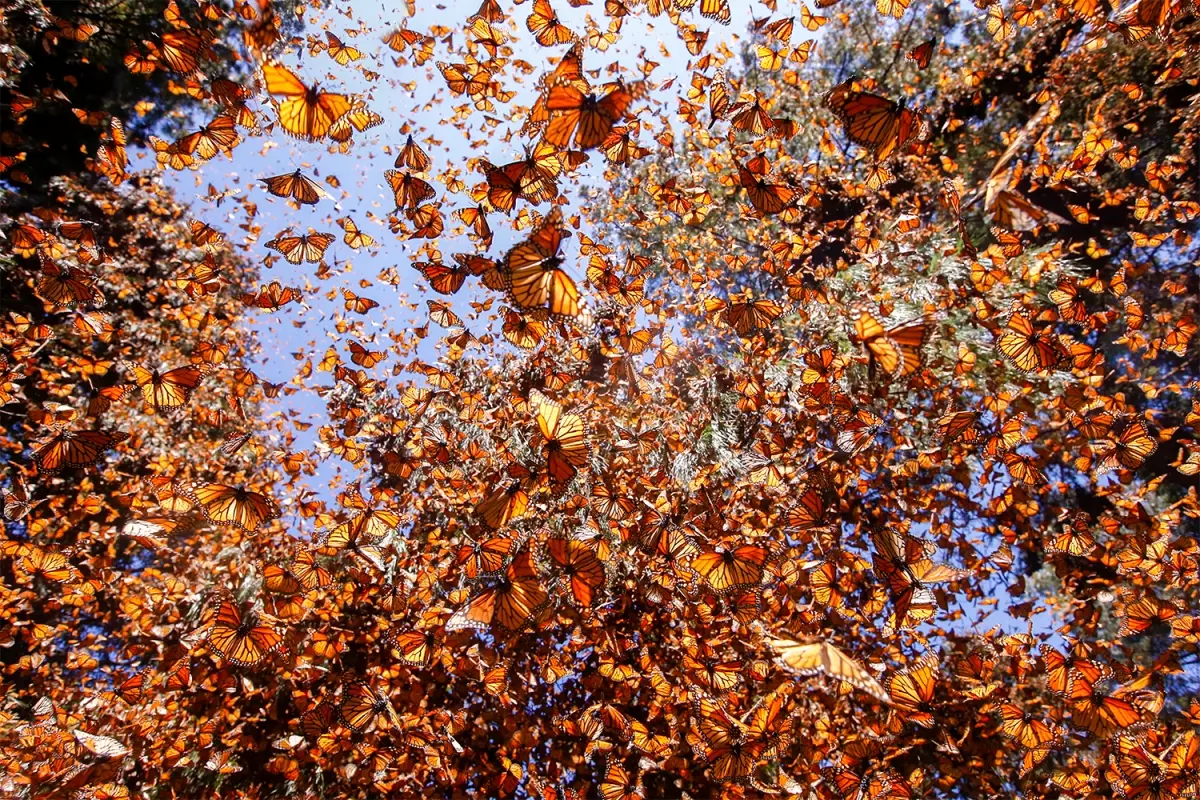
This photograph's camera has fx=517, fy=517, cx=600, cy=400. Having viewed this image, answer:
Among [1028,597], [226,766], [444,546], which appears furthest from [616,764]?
[1028,597]

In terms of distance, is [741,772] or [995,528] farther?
[995,528]

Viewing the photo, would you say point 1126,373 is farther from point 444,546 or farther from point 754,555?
point 444,546

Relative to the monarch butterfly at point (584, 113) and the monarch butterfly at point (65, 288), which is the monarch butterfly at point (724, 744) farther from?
the monarch butterfly at point (65, 288)

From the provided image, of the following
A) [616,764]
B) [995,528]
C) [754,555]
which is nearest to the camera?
[754,555]

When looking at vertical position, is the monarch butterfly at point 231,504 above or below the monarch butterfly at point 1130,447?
above

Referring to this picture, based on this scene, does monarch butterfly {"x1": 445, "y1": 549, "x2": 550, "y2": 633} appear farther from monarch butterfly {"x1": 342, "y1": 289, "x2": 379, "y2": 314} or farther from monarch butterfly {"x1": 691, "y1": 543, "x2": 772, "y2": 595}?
monarch butterfly {"x1": 342, "y1": 289, "x2": 379, "y2": 314}

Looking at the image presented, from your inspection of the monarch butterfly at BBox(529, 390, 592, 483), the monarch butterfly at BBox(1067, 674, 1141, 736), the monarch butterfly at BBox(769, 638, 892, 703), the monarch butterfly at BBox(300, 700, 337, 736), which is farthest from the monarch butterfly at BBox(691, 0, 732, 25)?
the monarch butterfly at BBox(300, 700, 337, 736)

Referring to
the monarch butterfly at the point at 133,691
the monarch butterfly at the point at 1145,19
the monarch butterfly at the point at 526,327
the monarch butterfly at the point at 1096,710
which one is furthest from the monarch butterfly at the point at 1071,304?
the monarch butterfly at the point at 133,691
